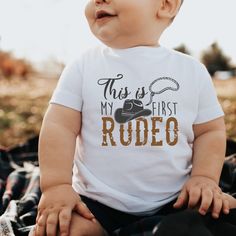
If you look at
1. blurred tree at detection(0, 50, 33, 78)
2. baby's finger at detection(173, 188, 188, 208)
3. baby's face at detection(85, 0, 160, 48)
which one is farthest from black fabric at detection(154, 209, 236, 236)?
blurred tree at detection(0, 50, 33, 78)

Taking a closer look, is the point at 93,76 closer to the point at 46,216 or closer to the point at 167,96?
the point at 167,96

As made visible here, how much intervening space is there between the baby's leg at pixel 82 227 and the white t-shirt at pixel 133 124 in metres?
0.15

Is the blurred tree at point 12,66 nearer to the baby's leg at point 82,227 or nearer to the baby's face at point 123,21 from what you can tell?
the baby's face at point 123,21

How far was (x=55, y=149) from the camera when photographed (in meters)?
1.41

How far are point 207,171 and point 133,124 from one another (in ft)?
0.88

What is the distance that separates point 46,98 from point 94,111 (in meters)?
3.66

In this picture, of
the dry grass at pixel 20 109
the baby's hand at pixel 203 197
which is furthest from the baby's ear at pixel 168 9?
the dry grass at pixel 20 109

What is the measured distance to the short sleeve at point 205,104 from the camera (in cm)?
154

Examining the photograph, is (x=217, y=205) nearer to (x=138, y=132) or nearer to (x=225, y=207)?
(x=225, y=207)

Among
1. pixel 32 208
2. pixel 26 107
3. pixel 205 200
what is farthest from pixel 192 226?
pixel 26 107

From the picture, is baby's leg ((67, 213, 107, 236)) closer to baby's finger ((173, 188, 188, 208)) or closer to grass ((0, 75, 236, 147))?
baby's finger ((173, 188, 188, 208))

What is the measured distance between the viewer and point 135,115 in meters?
Answer: 1.45

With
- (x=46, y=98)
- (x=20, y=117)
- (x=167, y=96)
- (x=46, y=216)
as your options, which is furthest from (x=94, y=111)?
(x=46, y=98)

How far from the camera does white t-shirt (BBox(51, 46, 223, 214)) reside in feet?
4.73
